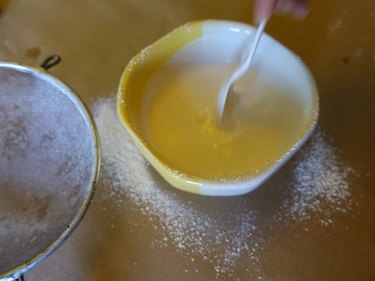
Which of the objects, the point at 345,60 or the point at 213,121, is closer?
the point at 213,121

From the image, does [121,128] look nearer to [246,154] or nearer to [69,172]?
[69,172]

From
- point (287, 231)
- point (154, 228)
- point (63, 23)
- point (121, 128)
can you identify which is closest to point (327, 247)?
point (287, 231)

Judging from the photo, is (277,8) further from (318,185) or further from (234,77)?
(318,185)

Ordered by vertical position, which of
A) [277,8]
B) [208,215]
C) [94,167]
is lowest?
[208,215]

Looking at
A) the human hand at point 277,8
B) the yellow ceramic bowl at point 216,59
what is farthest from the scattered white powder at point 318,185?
the human hand at point 277,8

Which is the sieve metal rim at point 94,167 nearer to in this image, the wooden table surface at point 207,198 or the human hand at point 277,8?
the wooden table surface at point 207,198

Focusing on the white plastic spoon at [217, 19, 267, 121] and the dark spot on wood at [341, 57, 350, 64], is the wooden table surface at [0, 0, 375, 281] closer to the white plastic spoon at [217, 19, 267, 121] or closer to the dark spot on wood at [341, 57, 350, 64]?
the dark spot on wood at [341, 57, 350, 64]

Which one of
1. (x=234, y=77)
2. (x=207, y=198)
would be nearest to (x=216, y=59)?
(x=234, y=77)

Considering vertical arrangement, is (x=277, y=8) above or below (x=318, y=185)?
above
